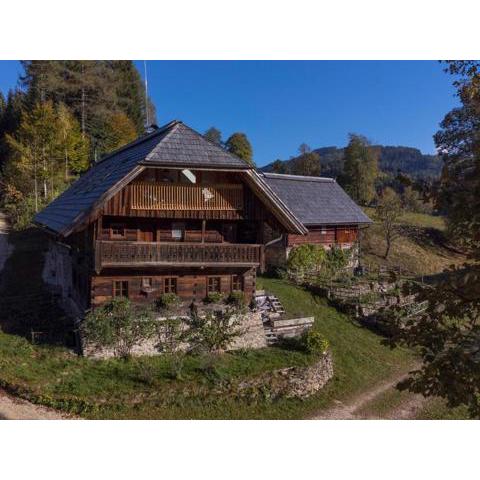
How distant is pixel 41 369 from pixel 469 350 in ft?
43.2

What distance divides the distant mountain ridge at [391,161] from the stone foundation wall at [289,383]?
140 feet

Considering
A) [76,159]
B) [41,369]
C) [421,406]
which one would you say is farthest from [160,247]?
[76,159]

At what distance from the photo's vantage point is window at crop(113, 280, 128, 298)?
52.9 ft

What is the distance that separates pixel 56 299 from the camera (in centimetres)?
2144

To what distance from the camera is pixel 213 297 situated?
56.4 ft

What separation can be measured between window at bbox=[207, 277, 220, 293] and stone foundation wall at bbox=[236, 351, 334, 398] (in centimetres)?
451

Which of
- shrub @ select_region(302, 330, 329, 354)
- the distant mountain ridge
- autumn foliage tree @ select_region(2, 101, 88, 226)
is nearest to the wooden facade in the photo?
shrub @ select_region(302, 330, 329, 354)

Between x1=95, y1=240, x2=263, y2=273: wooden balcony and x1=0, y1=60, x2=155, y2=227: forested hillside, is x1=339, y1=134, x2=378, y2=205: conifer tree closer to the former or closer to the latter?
x1=0, y1=60, x2=155, y2=227: forested hillside

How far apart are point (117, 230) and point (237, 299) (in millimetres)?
5836

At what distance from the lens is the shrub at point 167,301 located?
16438 millimetres

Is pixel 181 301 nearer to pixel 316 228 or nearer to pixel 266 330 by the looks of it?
pixel 266 330

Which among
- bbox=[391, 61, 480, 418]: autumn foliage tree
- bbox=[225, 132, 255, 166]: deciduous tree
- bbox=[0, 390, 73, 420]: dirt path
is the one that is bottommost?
bbox=[0, 390, 73, 420]: dirt path

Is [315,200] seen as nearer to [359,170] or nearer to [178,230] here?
[178,230]

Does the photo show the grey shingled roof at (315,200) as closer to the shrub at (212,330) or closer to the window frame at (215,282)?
the window frame at (215,282)
